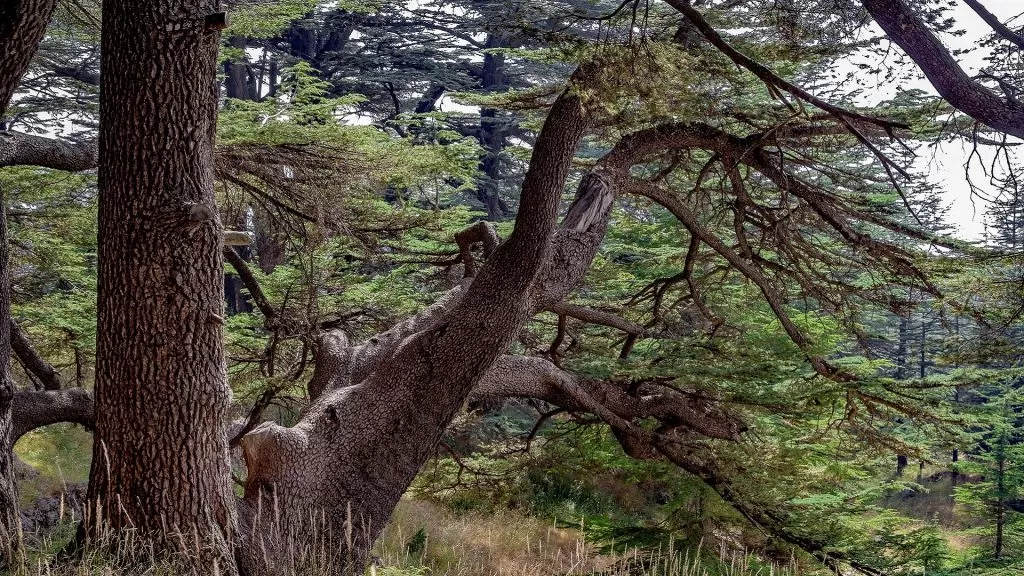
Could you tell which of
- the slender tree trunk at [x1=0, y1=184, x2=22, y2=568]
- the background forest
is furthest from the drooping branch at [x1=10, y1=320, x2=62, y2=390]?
the slender tree trunk at [x1=0, y1=184, x2=22, y2=568]

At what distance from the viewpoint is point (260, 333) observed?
9938mm

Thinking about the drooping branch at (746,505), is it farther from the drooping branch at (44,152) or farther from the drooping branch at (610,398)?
the drooping branch at (44,152)

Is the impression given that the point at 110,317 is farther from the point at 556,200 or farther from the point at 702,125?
the point at 702,125

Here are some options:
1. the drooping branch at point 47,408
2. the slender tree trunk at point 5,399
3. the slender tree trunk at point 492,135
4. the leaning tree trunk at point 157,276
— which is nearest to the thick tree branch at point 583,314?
the leaning tree trunk at point 157,276

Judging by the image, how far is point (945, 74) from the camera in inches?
139

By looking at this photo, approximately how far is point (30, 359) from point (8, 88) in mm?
3205

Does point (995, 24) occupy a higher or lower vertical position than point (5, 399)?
higher

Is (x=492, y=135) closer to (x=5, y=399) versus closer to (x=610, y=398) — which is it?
(x=610, y=398)

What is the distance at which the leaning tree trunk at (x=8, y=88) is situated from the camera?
150 inches

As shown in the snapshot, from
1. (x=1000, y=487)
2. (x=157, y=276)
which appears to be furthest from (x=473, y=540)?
(x=1000, y=487)

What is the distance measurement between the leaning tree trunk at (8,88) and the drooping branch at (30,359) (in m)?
2.00

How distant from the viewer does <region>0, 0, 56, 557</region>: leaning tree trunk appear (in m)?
3.80

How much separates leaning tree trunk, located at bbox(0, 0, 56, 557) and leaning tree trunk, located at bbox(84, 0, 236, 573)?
0.37m

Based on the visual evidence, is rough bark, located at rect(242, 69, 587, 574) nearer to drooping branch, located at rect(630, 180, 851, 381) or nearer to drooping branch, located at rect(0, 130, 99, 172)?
drooping branch, located at rect(630, 180, 851, 381)
